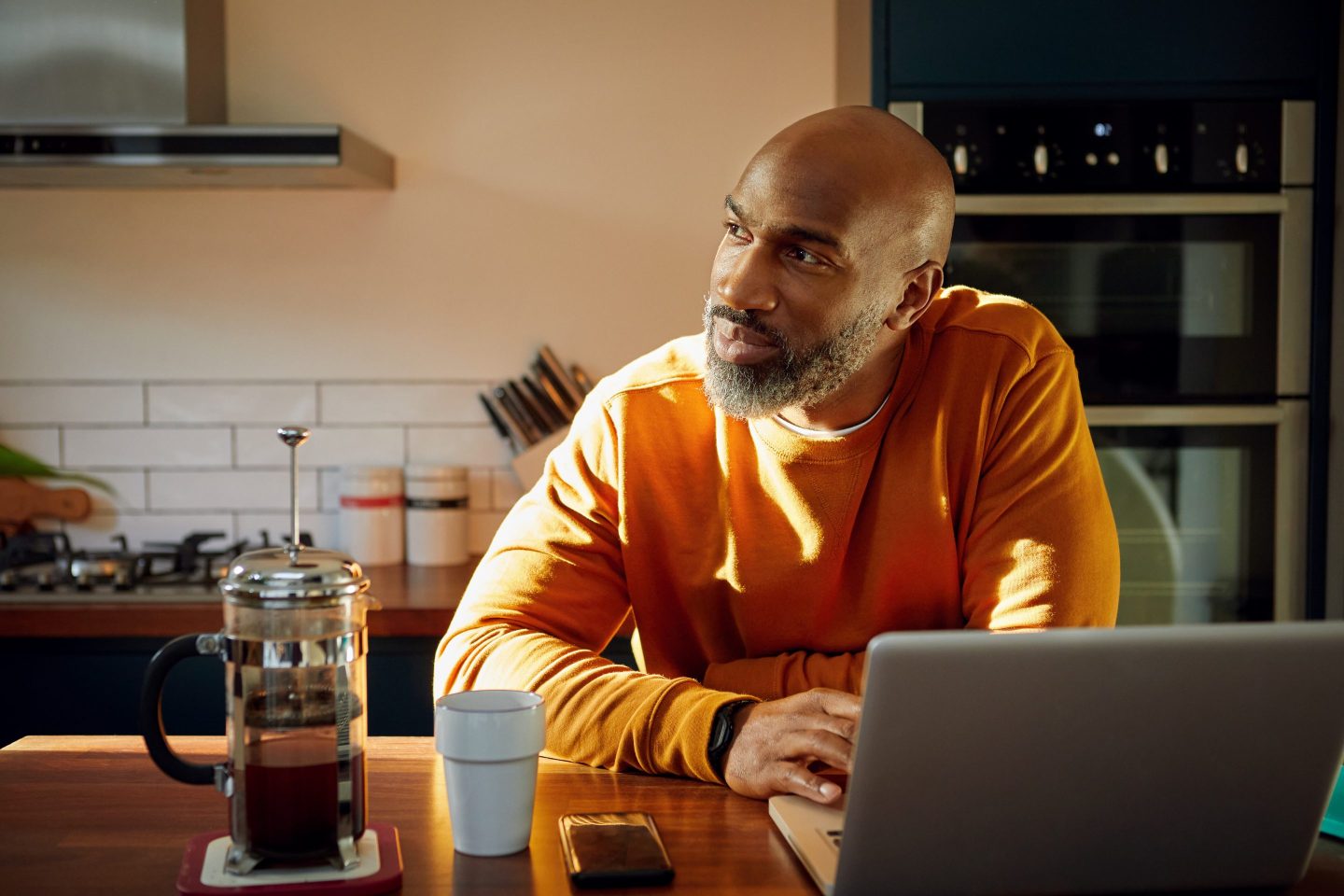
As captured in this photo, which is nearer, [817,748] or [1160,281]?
[817,748]

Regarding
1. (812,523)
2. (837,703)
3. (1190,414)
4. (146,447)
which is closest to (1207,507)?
(1190,414)

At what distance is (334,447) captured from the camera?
9.95ft

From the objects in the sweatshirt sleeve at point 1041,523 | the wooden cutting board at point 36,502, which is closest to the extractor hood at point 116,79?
the wooden cutting board at point 36,502

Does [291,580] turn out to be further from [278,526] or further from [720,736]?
[278,526]

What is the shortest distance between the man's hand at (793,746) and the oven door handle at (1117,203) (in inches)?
63.1

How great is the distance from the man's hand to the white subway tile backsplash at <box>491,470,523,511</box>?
1869 mm

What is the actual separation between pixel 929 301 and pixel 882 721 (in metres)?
0.89

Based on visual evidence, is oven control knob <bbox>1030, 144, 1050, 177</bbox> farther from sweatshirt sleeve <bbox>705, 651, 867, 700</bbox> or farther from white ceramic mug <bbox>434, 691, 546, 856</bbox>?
white ceramic mug <bbox>434, 691, 546, 856</bbox>

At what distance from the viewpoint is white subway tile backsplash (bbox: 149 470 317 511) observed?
3020mm

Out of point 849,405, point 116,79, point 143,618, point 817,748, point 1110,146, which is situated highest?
point 116,79

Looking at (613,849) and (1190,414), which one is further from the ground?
(1190,414)

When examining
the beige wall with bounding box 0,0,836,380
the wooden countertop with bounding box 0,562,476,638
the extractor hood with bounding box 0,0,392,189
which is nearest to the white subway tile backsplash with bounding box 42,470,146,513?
the beige wall with bounding box 0,0,836,380

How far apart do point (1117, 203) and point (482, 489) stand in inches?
59.6

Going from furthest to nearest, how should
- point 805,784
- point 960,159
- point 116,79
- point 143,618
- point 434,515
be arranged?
point 434,515 → point 116,79 → point 960,159 → point 143,618 → point 805,784
